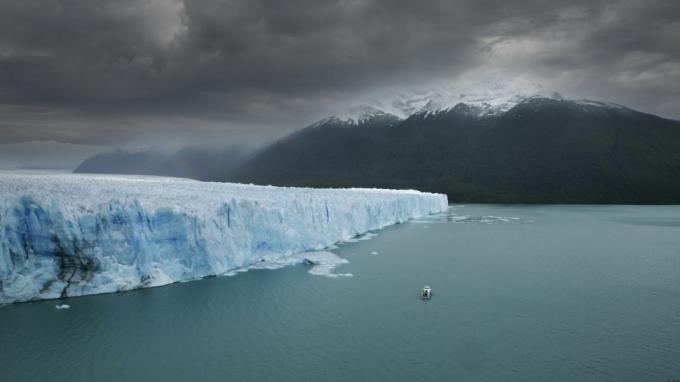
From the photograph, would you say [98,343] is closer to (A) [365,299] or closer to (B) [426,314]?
(A) [365,299]

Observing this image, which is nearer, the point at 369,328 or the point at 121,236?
the point at 369,328

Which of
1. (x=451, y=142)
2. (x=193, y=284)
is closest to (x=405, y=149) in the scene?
(x=451, y=142)

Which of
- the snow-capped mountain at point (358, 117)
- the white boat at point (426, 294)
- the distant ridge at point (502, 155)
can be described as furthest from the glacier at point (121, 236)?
the snow-capped mountain at point (358, 117)

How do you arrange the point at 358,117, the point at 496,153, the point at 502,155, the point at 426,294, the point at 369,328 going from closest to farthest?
the point at 369,328, the point at 426,294, the point at 502,155, the point at 496,153, the point at 358,117

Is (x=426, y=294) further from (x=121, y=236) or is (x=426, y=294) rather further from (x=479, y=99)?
(x=479, y=99)

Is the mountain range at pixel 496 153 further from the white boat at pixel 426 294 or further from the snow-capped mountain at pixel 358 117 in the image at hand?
the white boat at pixel 426 294

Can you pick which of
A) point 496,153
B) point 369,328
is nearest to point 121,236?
point 369,328

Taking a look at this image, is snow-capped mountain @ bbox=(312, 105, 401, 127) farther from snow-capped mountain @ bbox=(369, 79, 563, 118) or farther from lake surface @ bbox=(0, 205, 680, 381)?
lake surface @ bbox=(0, 205, 680, 381)
